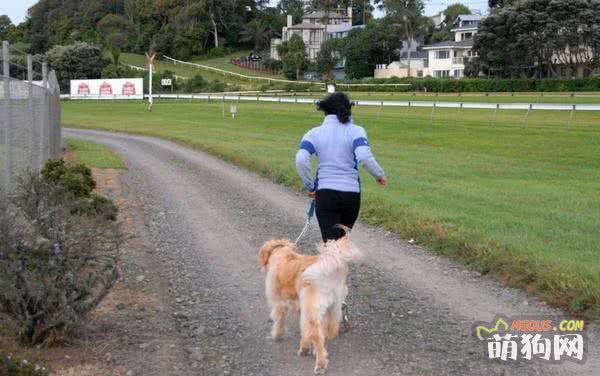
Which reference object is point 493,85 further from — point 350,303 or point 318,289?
point 318,289

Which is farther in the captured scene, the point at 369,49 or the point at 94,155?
the point at 369,49

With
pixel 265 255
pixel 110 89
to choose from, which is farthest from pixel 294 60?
pixel 265 255

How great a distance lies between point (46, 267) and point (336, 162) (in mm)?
2617

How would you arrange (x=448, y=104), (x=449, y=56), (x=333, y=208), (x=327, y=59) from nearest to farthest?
(x=333, y=208) < (x=448, y=104) < (x=449, y=56) < (x=327, y=59)

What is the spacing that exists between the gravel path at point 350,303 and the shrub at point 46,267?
3.44 feet

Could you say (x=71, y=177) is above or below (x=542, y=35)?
below

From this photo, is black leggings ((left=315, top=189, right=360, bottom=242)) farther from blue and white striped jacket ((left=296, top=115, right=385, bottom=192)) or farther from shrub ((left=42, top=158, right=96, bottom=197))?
shrub ((left=42, top=158, right=96, bottom=197))

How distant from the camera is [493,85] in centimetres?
7269

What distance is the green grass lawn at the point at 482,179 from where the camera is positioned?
875cm

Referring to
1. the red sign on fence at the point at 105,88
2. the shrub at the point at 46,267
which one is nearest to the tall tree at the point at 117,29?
the red sign on fence at the point at 105,88

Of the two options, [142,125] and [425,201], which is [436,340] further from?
[142,125]

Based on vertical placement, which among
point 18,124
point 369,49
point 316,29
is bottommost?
point 18,124

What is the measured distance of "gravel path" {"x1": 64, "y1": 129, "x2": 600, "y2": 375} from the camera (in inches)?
237

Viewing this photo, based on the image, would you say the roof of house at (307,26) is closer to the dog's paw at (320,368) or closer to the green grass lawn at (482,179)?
the green grass lawn at (482,179)
